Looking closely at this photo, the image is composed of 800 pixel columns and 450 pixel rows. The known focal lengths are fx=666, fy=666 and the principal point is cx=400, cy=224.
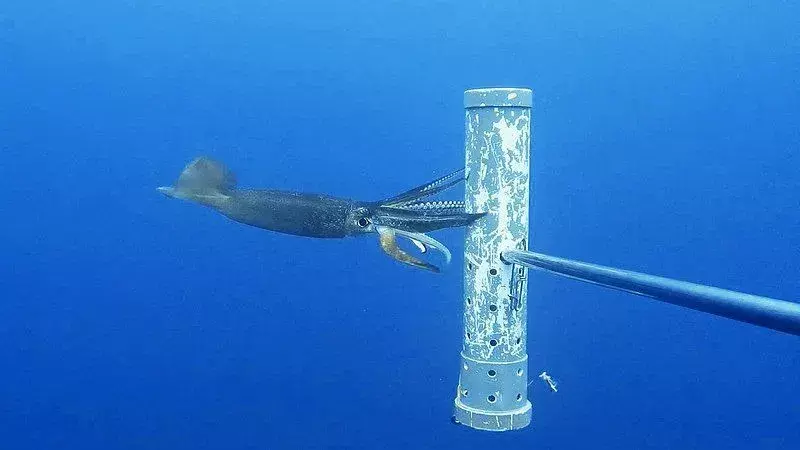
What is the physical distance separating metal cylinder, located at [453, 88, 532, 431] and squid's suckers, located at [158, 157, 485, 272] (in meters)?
0.08

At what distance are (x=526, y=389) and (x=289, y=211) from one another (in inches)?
33.7

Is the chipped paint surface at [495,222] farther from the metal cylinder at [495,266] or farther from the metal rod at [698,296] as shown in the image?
the metal rod at [698,296]

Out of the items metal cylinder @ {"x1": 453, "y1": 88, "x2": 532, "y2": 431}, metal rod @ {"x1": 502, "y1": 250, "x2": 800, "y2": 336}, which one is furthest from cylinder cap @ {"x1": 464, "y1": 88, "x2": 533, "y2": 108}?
metal rod @ {"x1": 502, "y1": 250, "x2": 800, "y2": 336}

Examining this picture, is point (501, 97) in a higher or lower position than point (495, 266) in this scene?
higher

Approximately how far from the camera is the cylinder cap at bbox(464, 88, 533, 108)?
1.72m

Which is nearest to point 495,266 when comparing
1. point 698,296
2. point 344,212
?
point 344,212

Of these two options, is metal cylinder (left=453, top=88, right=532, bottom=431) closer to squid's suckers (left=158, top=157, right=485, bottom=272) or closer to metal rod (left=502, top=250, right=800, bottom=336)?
squid's suckers (left=158, top=157, right=485, bottom=272)

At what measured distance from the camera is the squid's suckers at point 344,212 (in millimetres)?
1830

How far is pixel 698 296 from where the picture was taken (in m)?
0.88

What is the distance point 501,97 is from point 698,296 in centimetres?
95

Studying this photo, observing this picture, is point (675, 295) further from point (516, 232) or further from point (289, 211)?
point (289, 211)

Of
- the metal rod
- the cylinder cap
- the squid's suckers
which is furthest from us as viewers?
the squid's suckers

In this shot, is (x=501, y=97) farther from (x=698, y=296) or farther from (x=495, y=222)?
(x=698, y=296)

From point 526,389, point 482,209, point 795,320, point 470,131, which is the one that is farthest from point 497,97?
point 795,320
